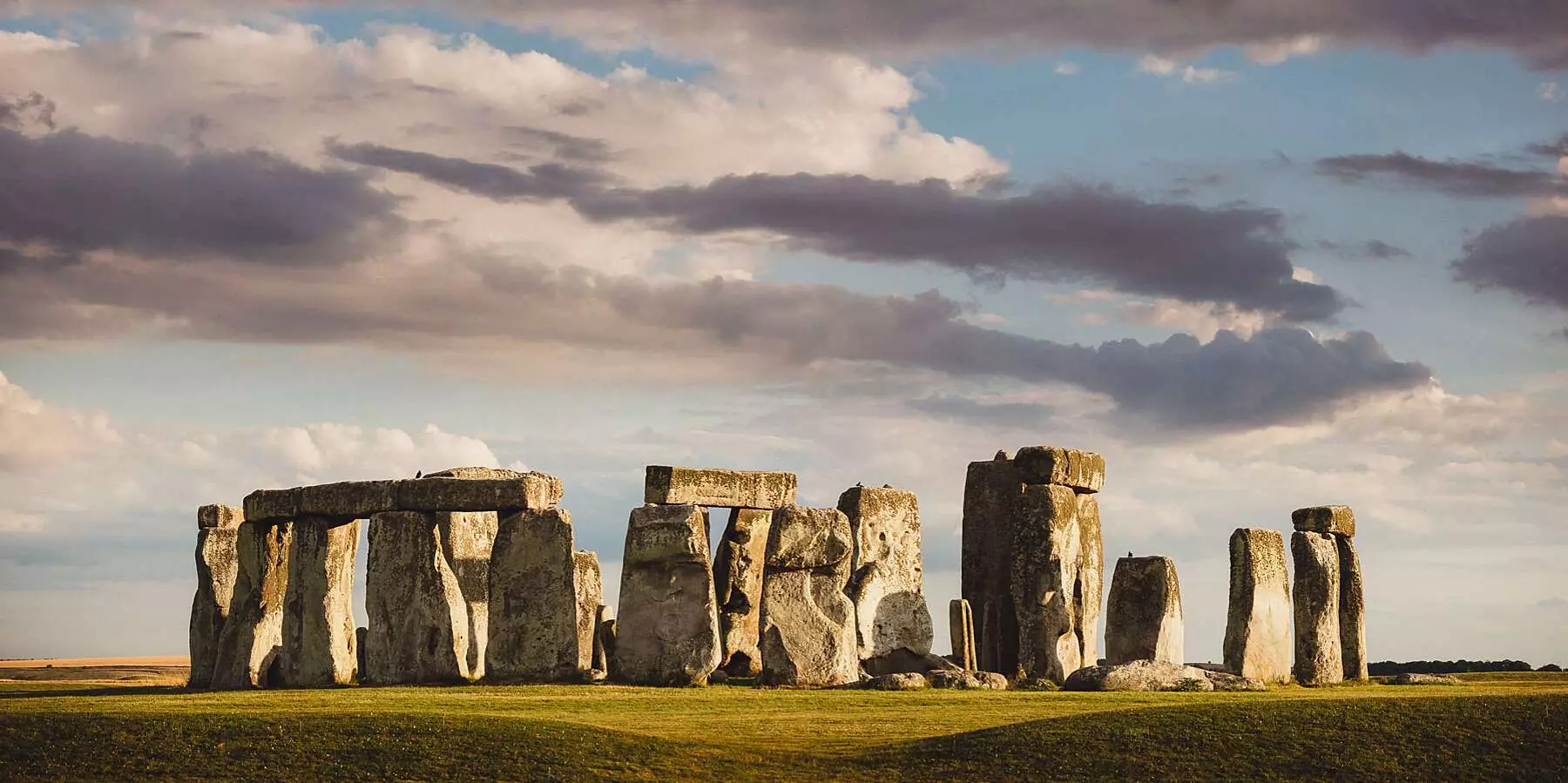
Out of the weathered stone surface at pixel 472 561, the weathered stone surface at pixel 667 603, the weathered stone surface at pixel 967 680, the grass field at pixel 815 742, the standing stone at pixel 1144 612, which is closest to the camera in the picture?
the grass field at pixel 815 742

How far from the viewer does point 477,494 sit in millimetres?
34344

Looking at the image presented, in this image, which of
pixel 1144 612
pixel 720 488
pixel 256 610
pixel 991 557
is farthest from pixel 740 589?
pixel 256 610

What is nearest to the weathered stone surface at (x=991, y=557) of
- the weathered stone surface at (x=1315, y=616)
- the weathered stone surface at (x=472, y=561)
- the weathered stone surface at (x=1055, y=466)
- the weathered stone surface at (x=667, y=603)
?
the weathered stone surface at (x=1055, y=466)

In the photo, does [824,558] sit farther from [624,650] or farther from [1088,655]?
[1088,655]

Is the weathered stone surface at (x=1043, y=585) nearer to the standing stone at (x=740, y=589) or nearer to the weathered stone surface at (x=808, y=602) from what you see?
the weathered stone surface at (x=808, y=602)

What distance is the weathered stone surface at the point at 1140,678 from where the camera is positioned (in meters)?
31.8

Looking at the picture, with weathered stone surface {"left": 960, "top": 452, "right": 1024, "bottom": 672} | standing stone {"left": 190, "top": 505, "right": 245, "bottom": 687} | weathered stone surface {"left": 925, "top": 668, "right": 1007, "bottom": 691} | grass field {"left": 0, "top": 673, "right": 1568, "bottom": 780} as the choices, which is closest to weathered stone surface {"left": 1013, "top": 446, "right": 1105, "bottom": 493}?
weathered stone surface {"left": 960, "top": 452, "right": 1024, "bottom": 672}

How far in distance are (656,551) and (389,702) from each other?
545cm

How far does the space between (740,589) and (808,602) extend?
197 cm

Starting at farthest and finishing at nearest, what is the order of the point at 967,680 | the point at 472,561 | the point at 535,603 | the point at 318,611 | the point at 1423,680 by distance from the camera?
the point at 1423,680 < the point at 472,561 < the point at 318,611 < the point at 535,603 < the point at 967,680

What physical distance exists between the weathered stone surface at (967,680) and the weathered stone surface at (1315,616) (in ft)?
22.7

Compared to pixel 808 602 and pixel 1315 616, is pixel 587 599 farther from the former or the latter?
pixel 1315 616

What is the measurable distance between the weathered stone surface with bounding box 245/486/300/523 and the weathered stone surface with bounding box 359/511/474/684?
174 centimetres

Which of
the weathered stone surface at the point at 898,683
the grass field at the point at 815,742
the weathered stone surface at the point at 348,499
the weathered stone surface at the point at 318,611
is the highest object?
the weathered stone surface at the point at 348,499
